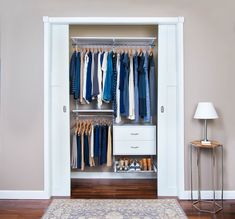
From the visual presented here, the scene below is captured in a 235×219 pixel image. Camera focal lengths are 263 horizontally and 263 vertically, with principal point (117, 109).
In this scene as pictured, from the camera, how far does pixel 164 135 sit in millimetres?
3154

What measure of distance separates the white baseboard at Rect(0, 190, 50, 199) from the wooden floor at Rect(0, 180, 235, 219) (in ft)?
0.21

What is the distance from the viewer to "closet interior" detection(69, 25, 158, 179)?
3.54 metres

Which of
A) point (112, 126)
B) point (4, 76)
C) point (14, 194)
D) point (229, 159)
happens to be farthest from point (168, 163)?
point (4, 76)

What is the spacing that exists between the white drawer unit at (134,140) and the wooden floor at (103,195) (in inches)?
18.1

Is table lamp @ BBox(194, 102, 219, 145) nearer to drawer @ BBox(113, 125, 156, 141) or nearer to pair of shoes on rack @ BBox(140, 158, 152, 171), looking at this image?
drawer @ BBox(113, 125, 156, 141)

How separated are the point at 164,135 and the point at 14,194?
6.19 feet

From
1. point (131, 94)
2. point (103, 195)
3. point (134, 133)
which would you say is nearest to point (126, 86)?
point (131, 94)

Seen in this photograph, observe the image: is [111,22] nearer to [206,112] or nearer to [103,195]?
[206,112]

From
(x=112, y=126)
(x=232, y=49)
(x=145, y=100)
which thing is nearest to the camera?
(x=232, y=49)

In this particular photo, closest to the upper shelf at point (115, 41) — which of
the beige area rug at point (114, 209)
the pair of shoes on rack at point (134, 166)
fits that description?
the pair of shoes on rack at point (134, 166)

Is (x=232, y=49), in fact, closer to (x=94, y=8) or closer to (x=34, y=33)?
(x=94, y=8)

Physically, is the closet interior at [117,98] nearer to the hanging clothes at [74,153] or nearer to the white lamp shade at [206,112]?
the hanging clothes at [74,153]

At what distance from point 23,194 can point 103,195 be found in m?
0.93

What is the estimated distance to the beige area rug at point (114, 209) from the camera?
2.58 metres
